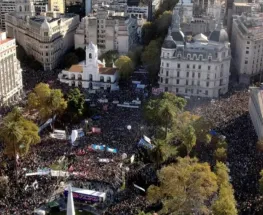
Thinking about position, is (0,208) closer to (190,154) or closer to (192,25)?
(190,154)

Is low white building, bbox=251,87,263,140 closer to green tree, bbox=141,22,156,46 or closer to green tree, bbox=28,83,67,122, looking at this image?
green tree, bbox=28,83,67,122

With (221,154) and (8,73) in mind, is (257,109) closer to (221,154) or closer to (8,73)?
(221,154)

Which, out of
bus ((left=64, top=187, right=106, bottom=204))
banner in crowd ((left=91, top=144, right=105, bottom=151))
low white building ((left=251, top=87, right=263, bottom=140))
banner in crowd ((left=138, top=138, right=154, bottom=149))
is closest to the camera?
bus ((left=64, top=187, right=106, bottom=204))

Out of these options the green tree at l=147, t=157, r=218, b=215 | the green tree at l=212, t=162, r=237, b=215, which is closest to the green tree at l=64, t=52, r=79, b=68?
the green tree at l=147, t=157, r=218, b=215

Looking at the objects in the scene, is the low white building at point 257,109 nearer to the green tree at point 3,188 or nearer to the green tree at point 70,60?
the green tree at point 3,188

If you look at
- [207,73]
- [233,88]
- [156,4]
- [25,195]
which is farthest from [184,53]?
[156,4]

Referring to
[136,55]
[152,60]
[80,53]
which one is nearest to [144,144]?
[152,60]

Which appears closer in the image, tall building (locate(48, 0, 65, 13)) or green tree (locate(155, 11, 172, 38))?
green tree (locate(155, 11, 172, 38))
